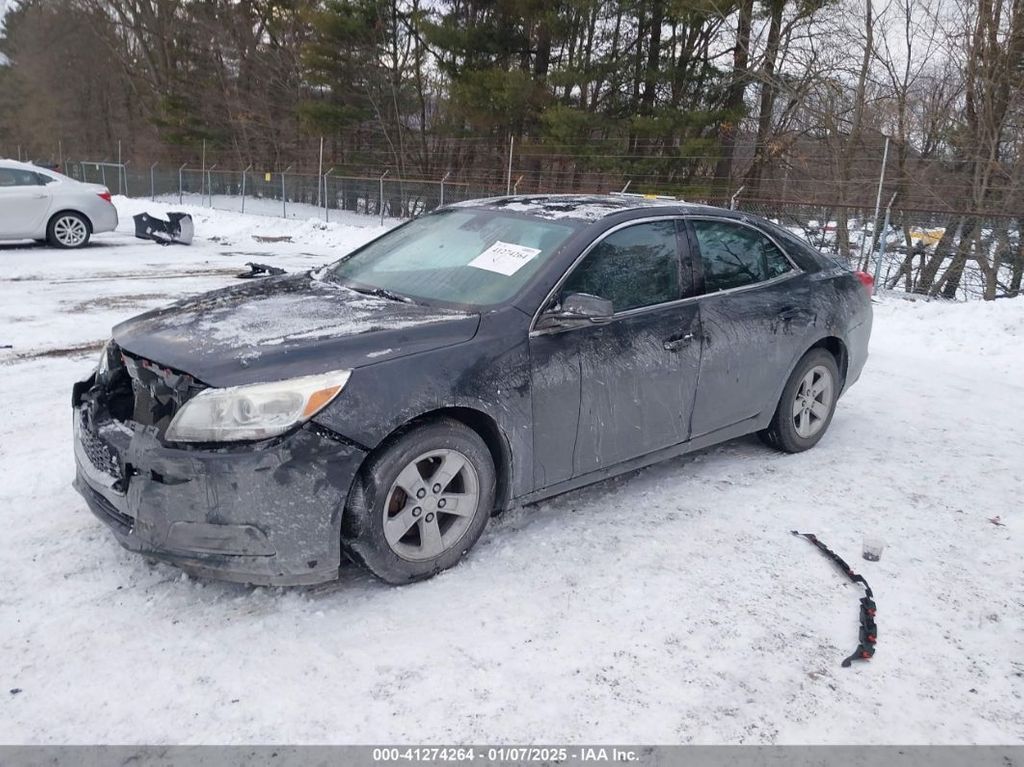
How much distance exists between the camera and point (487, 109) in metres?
23.0

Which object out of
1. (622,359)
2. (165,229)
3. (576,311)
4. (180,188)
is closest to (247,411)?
(576,311)

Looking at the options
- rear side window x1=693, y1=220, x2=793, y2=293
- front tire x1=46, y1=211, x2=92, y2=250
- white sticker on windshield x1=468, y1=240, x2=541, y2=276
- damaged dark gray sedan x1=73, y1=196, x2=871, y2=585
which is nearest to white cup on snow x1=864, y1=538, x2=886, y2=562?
damaged dark gray sedan x1=73, y1=196, x2=871, y2=585

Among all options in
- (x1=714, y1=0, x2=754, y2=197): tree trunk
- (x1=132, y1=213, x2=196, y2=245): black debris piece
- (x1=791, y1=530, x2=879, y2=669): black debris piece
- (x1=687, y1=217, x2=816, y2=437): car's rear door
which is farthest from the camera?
(x1=714, y1=0, x2=754, y2=197): tree trunk

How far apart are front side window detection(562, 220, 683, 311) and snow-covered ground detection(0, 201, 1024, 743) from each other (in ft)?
3.57

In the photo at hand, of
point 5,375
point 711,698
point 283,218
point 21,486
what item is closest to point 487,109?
point 283,218

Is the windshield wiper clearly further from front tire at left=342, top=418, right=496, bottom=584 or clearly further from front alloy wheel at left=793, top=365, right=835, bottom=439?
front alloy wheel at left=793, top=365, right=835, bottom=439

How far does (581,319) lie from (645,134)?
18510 mm

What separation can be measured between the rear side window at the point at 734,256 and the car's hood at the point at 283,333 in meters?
1.63

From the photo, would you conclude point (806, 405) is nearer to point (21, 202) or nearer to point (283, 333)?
point (283, 333)

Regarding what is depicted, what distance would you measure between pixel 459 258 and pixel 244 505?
176 centimetres

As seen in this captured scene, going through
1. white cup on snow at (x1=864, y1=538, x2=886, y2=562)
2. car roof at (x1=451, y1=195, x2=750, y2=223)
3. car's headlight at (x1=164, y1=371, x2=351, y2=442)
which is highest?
car roof at (x1=451, y1=195, x2=750, y2=223)

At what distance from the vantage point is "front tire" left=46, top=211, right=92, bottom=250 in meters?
13.2

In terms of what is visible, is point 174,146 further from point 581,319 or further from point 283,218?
point 581,319
